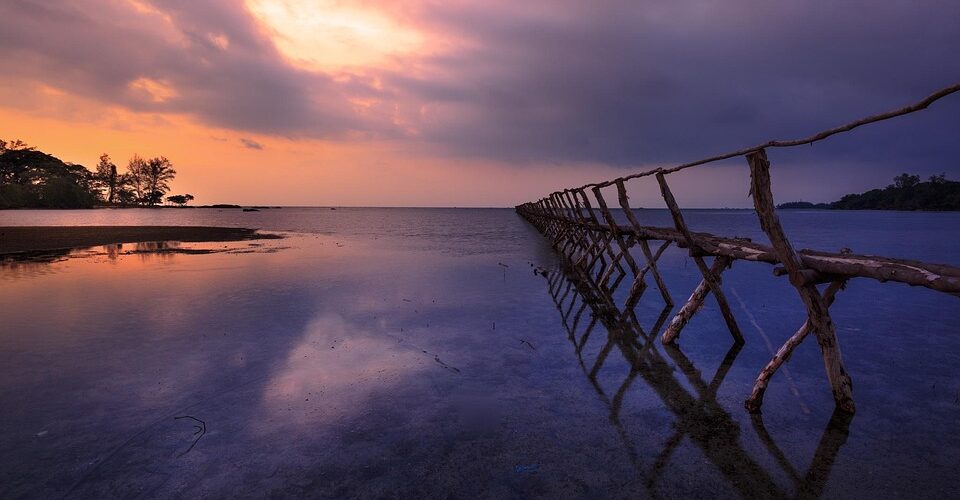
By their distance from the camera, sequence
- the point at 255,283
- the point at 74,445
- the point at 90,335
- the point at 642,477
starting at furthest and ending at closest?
the point at 255,283, the point at 90,335, the point at 74,445, the point at 642,477

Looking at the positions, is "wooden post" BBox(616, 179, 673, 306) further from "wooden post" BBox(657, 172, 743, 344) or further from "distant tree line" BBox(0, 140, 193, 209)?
"distant tree line" BBox(0, 140, 193, 209)

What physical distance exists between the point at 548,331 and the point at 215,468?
561 centimetres

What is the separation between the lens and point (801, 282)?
4391mm

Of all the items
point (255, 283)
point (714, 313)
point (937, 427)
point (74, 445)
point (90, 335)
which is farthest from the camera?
point (255, 283)

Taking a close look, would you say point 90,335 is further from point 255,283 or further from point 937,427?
point 937,427

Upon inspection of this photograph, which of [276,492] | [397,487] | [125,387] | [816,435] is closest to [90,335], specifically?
[125,387]

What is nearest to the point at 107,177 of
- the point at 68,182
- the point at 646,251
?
the point at 68,182

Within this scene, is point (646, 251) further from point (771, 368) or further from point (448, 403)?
point (448, 403)

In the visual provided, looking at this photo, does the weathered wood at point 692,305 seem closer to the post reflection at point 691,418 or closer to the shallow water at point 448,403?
the post reflection at point 691,418

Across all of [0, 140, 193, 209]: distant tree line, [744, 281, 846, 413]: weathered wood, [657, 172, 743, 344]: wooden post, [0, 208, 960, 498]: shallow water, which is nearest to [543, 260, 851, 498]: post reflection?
[0, 208, 960, 498]: shallow water

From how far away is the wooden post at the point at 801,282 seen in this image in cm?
444

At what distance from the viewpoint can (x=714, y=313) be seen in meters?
9.16

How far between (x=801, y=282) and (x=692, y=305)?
2.69m

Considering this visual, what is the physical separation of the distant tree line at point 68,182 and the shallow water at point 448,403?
353 feet
